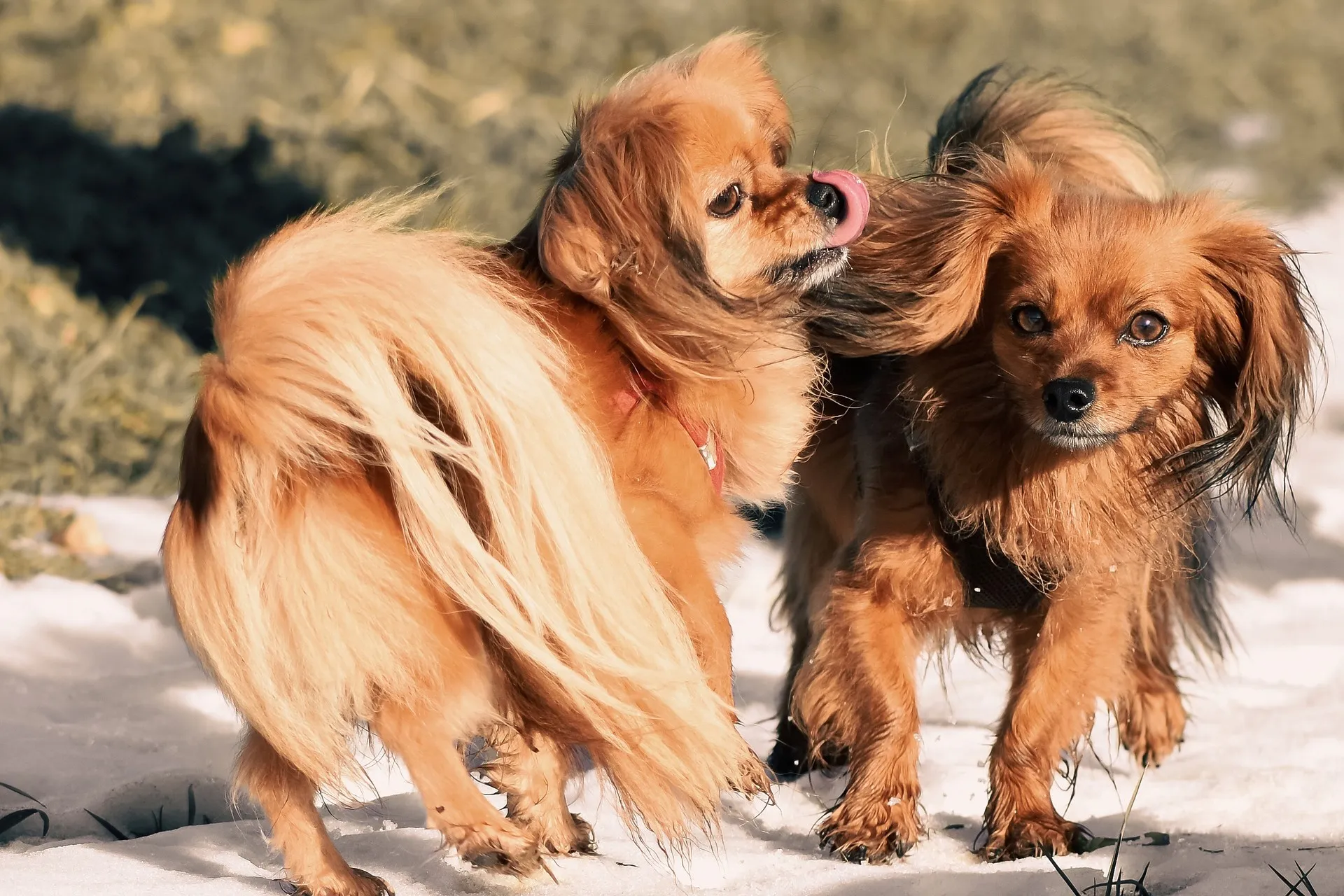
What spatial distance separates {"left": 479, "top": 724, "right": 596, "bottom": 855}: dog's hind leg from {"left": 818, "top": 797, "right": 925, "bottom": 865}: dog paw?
45 centimetres

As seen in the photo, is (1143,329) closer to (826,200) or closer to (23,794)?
(826,200)

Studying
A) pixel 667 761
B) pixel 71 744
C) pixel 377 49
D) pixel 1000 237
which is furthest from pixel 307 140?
pixel 667 761

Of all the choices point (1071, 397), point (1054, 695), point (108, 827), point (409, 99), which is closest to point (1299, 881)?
point (1054, 695)

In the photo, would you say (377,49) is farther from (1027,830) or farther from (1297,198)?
(1027,830)

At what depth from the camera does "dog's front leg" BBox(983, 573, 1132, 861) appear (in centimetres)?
275

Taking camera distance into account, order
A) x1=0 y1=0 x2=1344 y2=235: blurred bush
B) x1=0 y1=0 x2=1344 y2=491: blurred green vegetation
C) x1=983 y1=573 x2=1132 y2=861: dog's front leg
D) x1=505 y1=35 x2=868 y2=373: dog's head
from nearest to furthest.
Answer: x1=505 y1=35 x2=868 y2=373: dog's head < x1=983 y1=573 x2=1132 y2=861: dog's front leg < x1=0 y1=0 x2=1344 y2=491: blurred green vegetation < x1=0 y1=0 x2=1344 y2=235: blurred bush

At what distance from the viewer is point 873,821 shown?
273 centimetres

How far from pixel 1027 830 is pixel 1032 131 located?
157 centimetres

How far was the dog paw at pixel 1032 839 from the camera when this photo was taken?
268 centimetres

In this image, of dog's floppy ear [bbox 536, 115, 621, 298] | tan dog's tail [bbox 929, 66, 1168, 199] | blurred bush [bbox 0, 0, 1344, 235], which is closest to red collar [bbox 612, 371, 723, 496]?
dog's floppy ear [bbox 536, 115, 621, 298]

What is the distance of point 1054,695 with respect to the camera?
2.82 meters

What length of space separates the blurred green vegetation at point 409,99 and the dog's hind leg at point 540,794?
2.08 m

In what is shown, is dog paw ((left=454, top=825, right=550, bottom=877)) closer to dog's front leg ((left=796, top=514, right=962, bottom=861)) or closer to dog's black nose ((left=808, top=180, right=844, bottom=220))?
dog's front leg ((left=796, top=514, right=962, bottom=861))

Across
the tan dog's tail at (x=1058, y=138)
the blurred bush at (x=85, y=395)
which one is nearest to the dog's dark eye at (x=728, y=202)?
the tan dog's tail at (x=1058, y=138)
